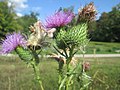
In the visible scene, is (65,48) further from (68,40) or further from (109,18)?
(109,18)

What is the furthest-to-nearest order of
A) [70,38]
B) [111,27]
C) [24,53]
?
[111,27]
[24,53]
[70,38]

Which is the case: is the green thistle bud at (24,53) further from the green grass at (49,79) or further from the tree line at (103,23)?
the tree line at (103,23)

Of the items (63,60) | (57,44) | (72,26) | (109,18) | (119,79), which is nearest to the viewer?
(57,44)

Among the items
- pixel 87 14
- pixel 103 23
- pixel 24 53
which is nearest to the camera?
pixel 87 14

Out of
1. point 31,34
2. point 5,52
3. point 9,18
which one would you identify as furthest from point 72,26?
point 9,18

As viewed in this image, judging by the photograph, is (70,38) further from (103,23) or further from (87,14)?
(103,23)

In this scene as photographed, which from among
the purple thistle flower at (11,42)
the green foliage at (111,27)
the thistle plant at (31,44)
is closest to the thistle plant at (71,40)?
the thistle plant at (31,44)

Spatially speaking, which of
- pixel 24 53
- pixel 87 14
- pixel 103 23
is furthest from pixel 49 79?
pixel 103 23
